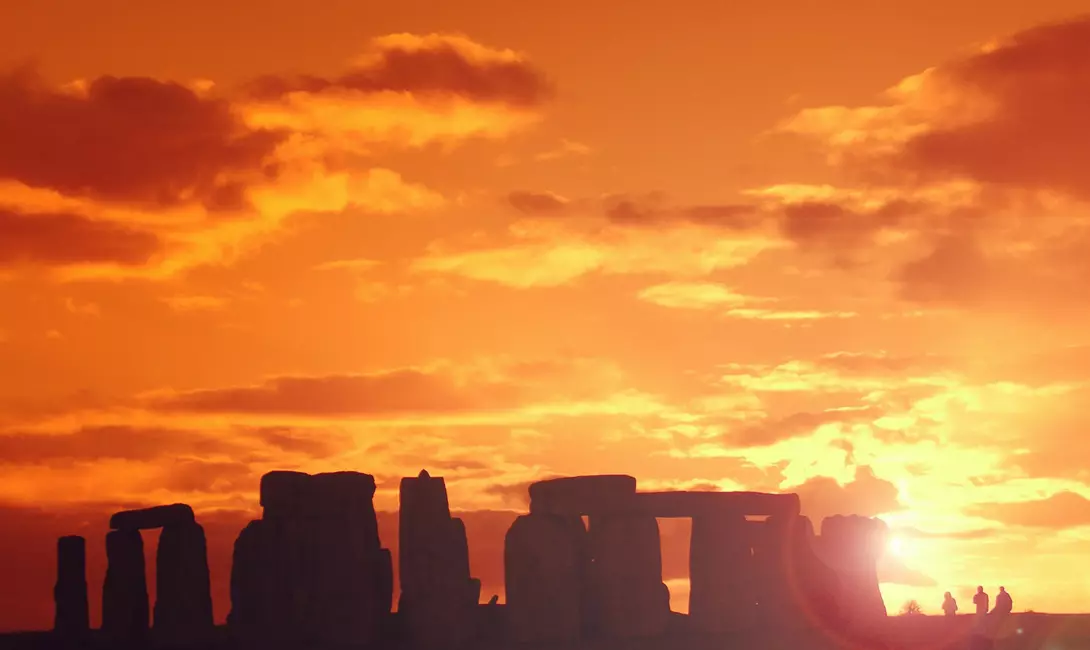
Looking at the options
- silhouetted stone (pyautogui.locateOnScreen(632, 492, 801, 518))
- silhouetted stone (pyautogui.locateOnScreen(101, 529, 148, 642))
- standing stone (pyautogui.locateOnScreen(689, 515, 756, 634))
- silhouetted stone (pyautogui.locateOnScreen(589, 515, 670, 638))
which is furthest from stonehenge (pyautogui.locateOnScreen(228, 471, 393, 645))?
standing stone (pyautogui.locateOnScreen(689, 515, 756, 634))

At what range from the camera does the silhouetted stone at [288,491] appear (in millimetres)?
39438

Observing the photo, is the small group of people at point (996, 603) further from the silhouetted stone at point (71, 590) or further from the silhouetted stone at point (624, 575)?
the silhouetted stone at point (71, 590)

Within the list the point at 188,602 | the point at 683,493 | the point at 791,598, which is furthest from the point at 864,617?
the point at 188,602

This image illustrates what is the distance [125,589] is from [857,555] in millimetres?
17529

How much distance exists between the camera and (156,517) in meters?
39.9

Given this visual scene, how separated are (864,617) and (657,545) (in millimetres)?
7834

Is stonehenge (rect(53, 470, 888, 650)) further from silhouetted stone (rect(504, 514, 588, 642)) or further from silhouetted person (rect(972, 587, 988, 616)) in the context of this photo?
silhouetted person (rect(972, 587, 988, 616))

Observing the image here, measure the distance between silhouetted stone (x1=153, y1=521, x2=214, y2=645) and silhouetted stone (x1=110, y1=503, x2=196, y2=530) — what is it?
0.41 feet

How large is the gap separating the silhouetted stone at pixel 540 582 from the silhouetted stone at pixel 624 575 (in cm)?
76

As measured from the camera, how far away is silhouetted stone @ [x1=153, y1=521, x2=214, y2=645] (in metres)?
39.8

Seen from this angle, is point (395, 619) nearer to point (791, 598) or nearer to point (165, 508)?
point (165, 508)

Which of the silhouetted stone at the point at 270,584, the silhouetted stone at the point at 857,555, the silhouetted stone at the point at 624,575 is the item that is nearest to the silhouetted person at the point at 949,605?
the silhouetted stone at the point at 857,555

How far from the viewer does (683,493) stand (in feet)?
143

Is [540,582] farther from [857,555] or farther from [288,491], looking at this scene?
[857,555]
